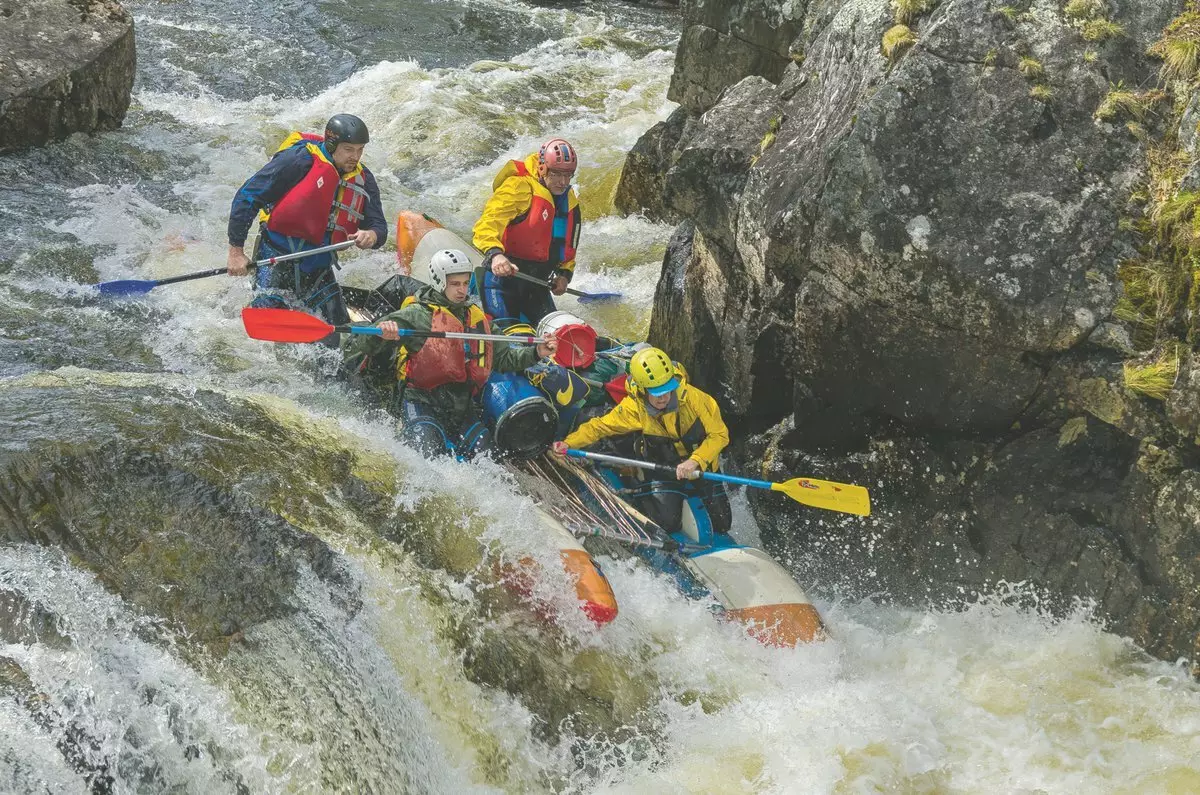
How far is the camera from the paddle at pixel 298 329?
6.54 meters

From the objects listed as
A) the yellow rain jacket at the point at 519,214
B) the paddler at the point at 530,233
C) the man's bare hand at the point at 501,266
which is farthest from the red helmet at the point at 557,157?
the man's bare hand at the point at 501,266

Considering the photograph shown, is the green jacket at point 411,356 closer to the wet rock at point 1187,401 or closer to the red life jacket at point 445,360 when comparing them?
the red life jacket at point 445,360

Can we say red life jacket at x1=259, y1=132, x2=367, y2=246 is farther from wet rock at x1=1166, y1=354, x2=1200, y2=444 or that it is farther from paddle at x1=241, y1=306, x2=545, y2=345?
wet rock at x1=1166, y1=354, x2=1200, y2=444

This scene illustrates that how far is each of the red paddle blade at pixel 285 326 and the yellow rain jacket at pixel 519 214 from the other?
1.44 m

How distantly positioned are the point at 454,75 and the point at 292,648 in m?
11.5

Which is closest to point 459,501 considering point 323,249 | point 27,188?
point 323,249

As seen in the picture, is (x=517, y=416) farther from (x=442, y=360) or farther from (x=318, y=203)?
(x=318, y=203)

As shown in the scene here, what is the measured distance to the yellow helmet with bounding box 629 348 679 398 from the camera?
6.17m

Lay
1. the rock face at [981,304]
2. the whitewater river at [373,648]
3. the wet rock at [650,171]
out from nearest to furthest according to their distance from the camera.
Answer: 1. the whitewater river at [373,648]
2. the rock face at [981,304]
3. the wet rock at [650,171]

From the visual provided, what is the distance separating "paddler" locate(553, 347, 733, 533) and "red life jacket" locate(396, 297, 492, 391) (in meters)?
0.75

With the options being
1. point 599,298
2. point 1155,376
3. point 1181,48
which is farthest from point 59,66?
point 1155,376

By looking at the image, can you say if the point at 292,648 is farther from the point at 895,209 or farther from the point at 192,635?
the point at 895,209

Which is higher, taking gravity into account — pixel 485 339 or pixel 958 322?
pixel 958 322

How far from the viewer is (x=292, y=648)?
4.32 m
